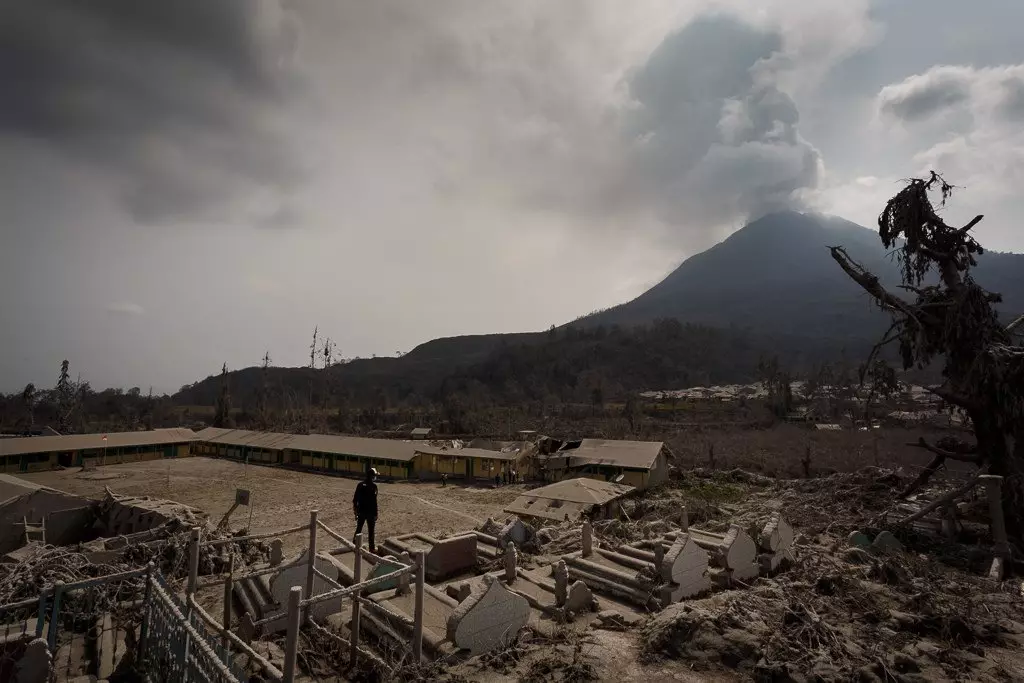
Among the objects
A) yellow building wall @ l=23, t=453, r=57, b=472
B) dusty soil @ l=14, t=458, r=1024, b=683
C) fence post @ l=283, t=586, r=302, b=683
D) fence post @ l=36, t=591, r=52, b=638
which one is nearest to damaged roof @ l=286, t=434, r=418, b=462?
yellow building wall @ l=23, t=453, r=57, b=472

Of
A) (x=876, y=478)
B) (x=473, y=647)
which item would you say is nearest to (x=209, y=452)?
(x=473, y=647)

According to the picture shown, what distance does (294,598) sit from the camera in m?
6.64

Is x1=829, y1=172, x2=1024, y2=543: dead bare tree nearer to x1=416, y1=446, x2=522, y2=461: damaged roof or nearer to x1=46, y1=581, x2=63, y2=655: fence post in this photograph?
x1=46, y1=581, x2=63, y2=655: fence post

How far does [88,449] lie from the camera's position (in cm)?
4353

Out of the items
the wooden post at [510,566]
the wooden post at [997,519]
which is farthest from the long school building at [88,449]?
the wooden post at [997,519]

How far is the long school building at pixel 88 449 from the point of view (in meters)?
40.5

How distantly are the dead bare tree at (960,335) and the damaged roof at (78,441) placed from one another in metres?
56.5

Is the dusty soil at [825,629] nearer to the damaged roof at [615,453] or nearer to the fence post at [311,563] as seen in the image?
the fence post at [311,563]

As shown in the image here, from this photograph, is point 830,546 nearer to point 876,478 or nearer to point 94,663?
point 876,478

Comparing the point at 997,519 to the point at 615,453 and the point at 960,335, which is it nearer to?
the point at 960,335

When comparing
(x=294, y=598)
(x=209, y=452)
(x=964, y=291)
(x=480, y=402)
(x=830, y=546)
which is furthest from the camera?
(x=480, y=402)

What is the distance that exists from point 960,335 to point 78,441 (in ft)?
198

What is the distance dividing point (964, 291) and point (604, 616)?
1740cm

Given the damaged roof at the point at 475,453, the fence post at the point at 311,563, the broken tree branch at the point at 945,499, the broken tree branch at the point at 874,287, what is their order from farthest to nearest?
the damaged roof at the point at 475,453
the broken tree branch at the point at 874,287
the broken tree branch at the point at 945,499
the fence post at the point at 311,563
